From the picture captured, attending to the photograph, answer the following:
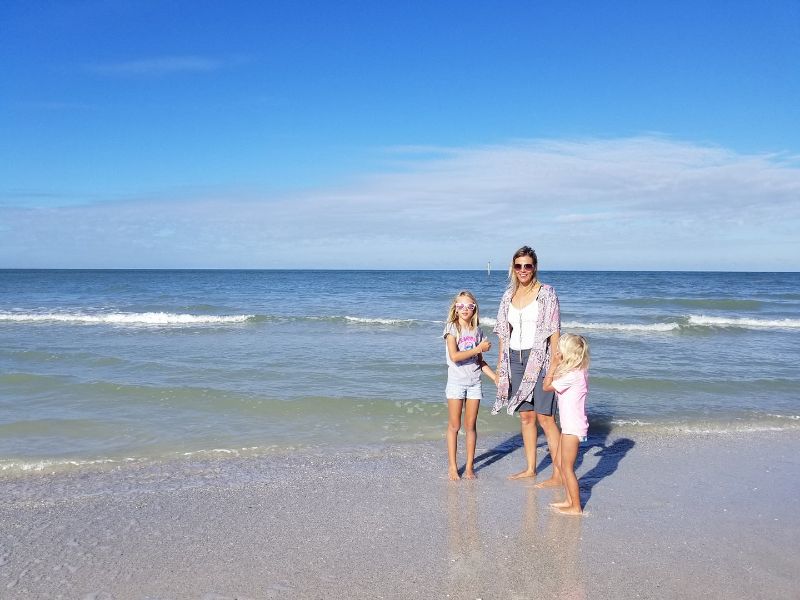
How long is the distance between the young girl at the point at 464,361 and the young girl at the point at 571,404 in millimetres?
713

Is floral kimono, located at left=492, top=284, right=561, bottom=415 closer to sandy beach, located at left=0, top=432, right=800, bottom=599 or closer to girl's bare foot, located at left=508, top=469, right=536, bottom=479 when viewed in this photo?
girl's bare foot, located at left=508, top=469, right=536, bottom=479

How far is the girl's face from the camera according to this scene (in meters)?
5.38

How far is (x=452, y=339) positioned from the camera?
18.0ft

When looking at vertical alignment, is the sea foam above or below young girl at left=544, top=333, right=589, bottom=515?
below

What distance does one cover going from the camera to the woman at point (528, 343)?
521 centimetres

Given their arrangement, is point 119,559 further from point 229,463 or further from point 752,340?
point 752,340

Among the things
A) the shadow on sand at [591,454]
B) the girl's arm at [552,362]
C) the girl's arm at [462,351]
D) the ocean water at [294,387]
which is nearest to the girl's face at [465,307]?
the girl's arm at [462,351]

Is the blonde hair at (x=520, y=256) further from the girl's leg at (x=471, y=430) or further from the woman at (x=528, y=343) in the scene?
the girl's leg at (x=471, y=430)

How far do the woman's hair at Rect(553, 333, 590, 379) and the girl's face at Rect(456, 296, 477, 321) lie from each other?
2.75 feet

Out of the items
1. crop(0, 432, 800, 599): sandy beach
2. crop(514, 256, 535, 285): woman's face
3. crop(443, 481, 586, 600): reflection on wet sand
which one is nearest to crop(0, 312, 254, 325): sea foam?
crop(0, 432, 800, 599): sandy beach

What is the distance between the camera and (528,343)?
5324 mm

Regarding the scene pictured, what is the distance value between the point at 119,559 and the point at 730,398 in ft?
28.8

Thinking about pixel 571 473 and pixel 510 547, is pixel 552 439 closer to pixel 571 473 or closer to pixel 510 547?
pixel 571 473

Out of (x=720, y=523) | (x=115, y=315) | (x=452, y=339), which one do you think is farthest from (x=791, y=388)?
(x=115, y=315)
